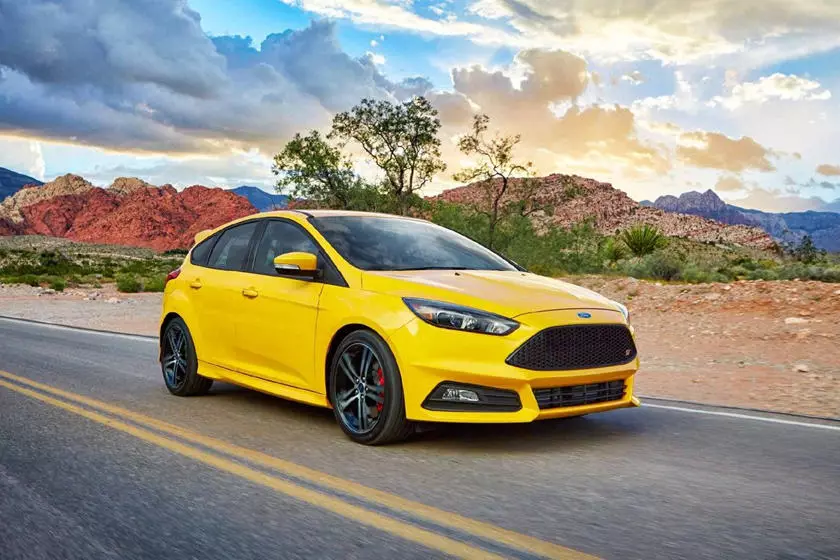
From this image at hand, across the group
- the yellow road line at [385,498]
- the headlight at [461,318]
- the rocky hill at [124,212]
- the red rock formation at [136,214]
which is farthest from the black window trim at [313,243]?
the red rock formation at [136,214]

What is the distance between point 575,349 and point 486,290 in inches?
28.7

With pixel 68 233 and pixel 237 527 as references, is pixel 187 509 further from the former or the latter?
pixel 68 233

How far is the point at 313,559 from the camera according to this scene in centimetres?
407

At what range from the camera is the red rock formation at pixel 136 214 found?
157375mm

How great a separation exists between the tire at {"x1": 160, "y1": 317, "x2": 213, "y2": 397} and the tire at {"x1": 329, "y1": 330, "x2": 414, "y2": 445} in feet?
8.17

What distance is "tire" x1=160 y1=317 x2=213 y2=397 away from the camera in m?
8.89

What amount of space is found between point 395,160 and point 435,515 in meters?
36.4

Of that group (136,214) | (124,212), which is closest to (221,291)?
(136,214)

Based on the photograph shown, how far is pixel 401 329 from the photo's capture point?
6.24 meters

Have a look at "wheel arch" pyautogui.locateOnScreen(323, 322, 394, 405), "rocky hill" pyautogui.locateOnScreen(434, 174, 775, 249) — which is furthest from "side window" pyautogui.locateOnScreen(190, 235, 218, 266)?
"rocky hill" pyautogui.locateOnScreen(434, 174, 775, 249)

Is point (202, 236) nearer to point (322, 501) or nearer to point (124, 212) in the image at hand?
point (322, 501)

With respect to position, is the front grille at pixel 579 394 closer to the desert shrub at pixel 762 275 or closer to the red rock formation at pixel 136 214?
the desert shrub at pixel 762 275

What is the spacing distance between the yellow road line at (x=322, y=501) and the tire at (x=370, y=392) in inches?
37.7

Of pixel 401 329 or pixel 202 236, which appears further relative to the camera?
pixel 202 236
